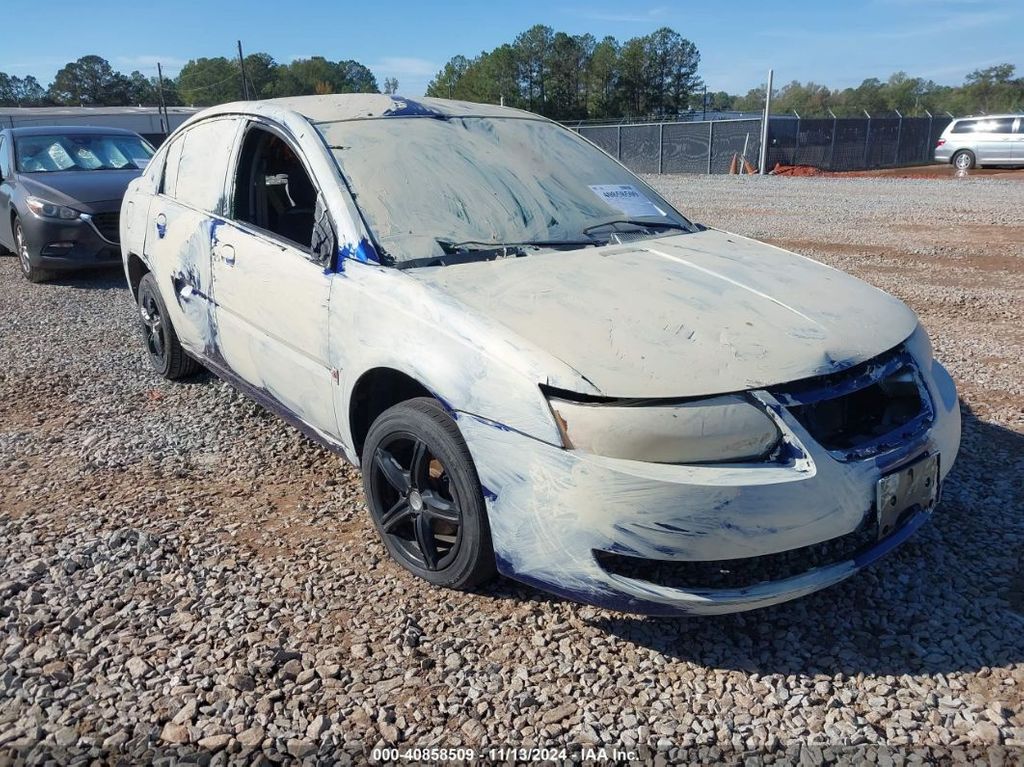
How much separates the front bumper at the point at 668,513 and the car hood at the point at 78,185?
23.0 feet

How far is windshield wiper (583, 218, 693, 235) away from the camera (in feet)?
11.4

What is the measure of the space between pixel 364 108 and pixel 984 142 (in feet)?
87.7

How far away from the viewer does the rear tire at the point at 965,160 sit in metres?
25.0

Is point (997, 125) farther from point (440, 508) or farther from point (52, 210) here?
point (440, 508)

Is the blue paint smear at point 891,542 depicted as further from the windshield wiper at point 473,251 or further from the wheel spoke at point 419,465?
the windshield wiper at point 473,251

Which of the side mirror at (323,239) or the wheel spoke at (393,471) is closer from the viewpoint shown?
the wheel spoke at (393,471)

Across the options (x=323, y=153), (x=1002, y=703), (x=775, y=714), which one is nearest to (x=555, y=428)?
(x=775, y=714)

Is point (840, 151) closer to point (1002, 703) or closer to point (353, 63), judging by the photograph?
point (1002, 703)

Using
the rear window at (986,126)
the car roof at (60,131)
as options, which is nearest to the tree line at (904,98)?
the rear window at (986,126)

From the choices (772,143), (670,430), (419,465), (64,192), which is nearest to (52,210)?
(64,192)

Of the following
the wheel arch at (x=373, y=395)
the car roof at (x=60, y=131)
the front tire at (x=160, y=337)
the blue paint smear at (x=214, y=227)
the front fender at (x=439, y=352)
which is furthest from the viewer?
the car roof at (x=60, y=131)

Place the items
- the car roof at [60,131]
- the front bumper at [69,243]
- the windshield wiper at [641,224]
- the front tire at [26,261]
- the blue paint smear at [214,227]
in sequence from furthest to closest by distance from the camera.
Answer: the car roof at [60,131] < the front tire at [26,261] < the front bumper at [69,243] < the blue paint smear at [214,227] < the windshield wiper at [641,224]

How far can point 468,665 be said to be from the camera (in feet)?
8.33

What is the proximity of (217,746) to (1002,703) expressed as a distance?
7.36 feet
